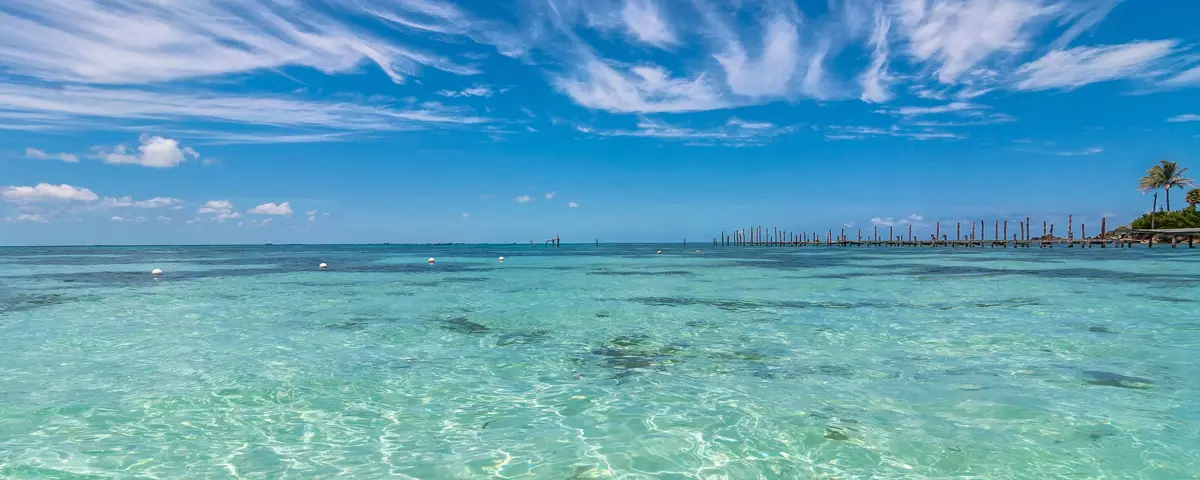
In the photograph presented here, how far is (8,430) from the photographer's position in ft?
21.7

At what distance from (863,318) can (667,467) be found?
426 inches

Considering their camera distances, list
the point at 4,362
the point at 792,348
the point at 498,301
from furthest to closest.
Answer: the point at 498,301 → the point at 792,348 → the point at 4,362

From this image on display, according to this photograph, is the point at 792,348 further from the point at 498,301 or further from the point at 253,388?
the point at 498,301

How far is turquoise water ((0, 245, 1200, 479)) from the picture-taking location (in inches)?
227

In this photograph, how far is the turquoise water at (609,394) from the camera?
5773 mm

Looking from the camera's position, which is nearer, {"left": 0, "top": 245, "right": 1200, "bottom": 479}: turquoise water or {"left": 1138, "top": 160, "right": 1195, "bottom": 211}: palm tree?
{"left": 0, "top": 245, "right": 1200, "bottom": 479}: turquoise water

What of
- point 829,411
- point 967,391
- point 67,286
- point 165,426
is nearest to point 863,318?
point 967,391

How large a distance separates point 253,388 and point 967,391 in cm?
964

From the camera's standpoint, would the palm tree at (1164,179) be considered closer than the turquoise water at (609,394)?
No

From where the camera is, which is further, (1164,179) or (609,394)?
(1164,179)

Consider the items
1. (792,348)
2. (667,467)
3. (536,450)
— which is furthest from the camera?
(792,348)

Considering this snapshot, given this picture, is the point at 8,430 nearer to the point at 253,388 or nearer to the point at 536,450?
the point at 253,388

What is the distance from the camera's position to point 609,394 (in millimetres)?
8000

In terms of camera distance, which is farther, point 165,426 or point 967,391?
point 967,391
